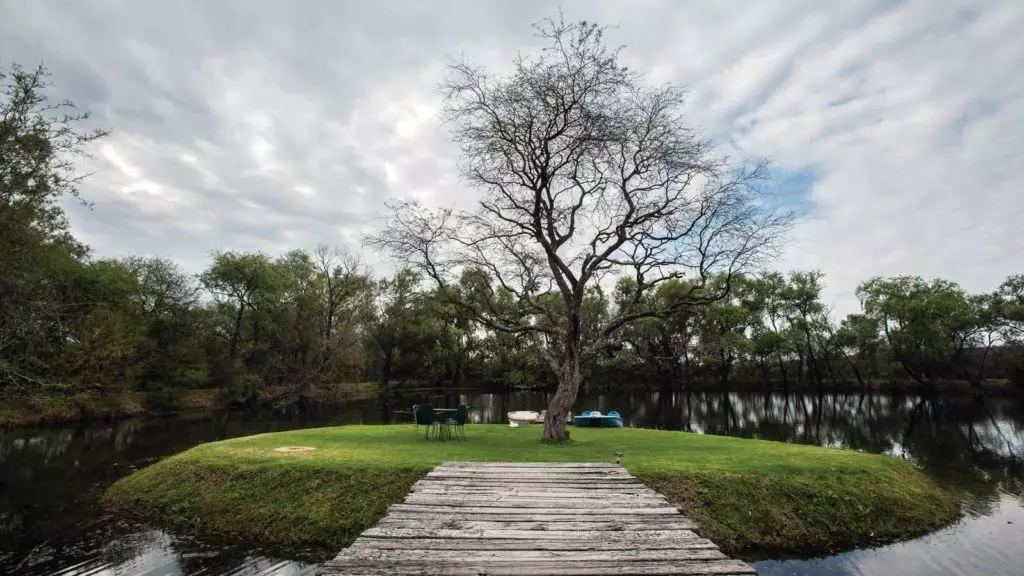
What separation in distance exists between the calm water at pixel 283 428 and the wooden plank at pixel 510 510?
138 inches

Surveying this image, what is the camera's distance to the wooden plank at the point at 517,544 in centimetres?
536

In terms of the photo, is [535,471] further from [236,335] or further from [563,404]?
[236,335]

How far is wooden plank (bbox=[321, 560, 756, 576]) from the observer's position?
4.70m

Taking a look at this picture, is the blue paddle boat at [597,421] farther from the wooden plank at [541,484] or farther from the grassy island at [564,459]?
the wooden plank at [541,484]

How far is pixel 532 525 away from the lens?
6.14 meters

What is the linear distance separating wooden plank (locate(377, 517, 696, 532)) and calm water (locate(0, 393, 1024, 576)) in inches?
158

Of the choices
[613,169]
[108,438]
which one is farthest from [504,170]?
[108,438]

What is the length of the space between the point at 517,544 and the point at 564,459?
7835mm

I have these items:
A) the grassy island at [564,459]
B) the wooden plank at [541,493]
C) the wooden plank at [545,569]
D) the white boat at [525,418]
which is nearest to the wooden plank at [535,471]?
the wooden plank at [541,493]

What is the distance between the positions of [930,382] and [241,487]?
75150 millimetres

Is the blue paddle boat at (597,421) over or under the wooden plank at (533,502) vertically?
under

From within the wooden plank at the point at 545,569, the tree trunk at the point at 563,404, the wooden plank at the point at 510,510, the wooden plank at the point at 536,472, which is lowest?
the wooden plank at the point at 545,569

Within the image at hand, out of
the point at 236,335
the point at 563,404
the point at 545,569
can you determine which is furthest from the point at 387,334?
the point at 545,569

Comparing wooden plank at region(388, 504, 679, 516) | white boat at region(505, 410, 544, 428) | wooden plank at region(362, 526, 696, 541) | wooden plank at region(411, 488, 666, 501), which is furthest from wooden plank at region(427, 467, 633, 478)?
white boat at region(505, 410, 544, 428)
